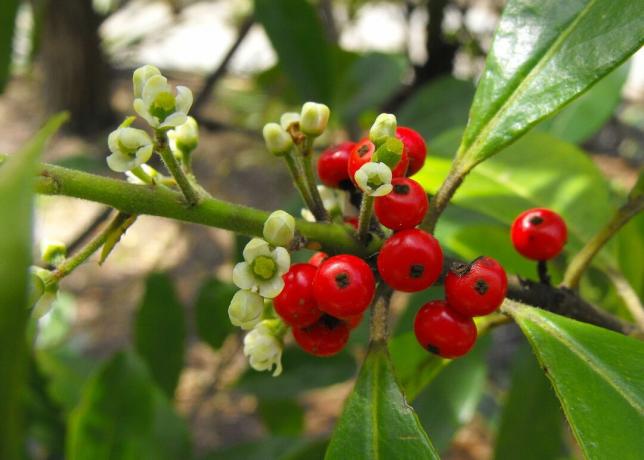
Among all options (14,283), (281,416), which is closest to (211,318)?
(281,416)

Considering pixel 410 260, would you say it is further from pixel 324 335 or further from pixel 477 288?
pixel 324 335

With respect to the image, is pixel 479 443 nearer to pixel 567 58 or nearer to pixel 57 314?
pixel 57 314

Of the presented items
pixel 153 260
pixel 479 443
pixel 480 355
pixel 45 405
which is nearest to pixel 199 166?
pixel 153 260

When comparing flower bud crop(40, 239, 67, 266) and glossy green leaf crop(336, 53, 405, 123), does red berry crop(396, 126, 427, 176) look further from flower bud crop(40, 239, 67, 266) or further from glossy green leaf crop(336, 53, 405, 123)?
glossy green leaf crop(336, 53, 405, 123)

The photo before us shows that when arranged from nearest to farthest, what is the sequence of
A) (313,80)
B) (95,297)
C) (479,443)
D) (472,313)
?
(472,313) < (313,80) < (479,443) < (95,297)

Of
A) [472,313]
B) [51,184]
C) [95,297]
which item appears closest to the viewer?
[51,184]

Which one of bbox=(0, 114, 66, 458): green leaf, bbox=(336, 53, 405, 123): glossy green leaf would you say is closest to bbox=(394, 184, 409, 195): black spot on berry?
bbox=(0, 114, 66, 458): green leaf
